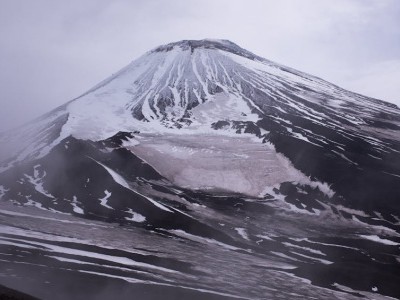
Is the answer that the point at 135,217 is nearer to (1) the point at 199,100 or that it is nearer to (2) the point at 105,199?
(2) the point at 105,199

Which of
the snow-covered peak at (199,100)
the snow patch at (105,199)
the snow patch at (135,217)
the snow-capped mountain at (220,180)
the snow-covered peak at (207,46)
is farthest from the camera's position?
the snow-covered peak at (207,46)

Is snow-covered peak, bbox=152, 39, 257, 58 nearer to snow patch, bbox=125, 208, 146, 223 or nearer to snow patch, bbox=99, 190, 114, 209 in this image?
snow patch, bbox=99, 190, 114, 209

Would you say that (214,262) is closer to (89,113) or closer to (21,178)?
(21,178)

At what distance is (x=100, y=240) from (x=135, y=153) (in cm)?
1845

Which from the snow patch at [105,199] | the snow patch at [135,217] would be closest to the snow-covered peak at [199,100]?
the snow patch at [105,199]

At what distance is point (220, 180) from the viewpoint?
4034cm

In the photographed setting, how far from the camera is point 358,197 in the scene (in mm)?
37312

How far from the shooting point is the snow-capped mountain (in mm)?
23234

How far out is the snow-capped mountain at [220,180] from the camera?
915 inches

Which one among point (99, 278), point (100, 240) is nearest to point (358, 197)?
point (100, 240)

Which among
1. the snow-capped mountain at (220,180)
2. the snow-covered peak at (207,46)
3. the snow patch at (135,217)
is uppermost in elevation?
the snow-covered peak at (207,46)

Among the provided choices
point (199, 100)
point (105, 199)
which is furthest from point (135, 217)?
point (199, 100)

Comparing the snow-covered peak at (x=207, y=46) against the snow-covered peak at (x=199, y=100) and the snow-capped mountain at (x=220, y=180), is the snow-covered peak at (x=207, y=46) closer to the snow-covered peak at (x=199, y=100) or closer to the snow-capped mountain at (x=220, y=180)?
the snow-covered peak at (x=199, y=100)

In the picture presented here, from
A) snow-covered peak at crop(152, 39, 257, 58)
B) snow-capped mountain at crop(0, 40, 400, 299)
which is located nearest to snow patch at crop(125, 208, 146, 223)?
snow-capped mountain at crop(0, 40, 400, 299)
